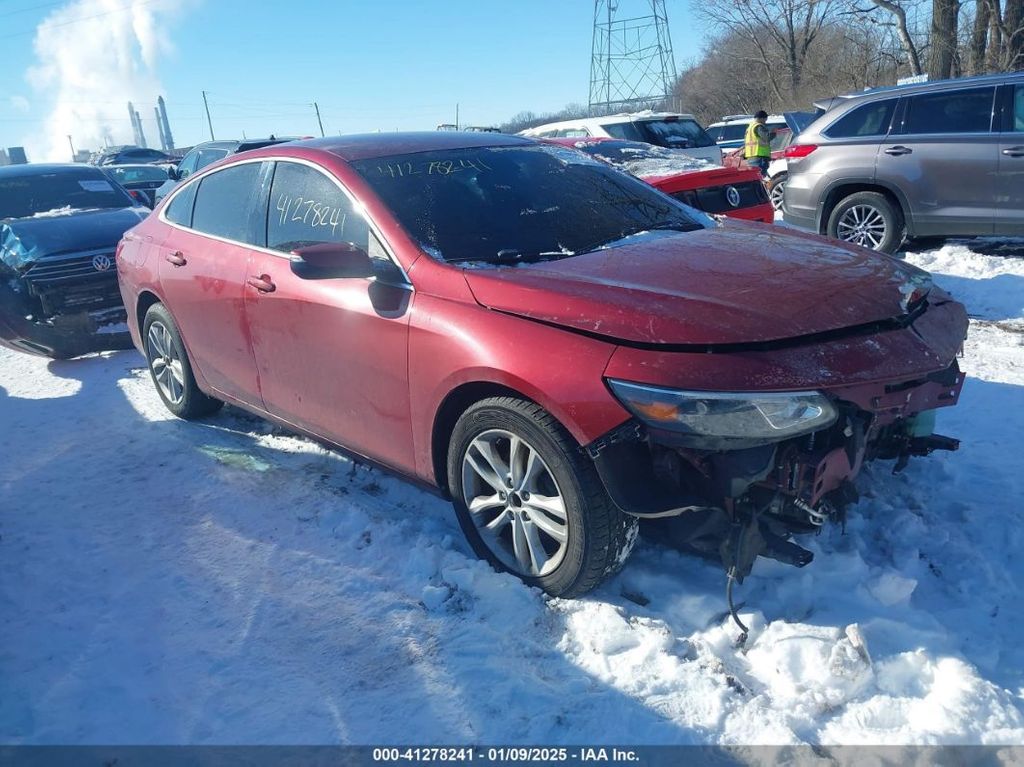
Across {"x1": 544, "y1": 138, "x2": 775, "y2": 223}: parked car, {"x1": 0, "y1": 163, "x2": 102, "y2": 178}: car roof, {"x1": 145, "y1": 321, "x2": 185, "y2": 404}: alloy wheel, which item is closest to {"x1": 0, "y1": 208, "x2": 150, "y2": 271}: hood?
{"x1": 0, "y1": 163, "x2": 102, "y2": 178}: car roof

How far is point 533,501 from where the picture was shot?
281cm

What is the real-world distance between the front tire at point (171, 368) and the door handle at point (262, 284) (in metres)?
1.13

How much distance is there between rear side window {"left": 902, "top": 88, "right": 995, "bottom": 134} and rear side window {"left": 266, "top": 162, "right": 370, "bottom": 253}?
21.4ft

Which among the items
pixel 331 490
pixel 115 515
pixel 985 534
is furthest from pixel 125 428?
pixel 985 534

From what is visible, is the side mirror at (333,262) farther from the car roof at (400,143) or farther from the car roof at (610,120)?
the car roof at (610,120)

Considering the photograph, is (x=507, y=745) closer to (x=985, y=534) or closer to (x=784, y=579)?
(x=784, y=579)

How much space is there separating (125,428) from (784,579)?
4117 millimetres

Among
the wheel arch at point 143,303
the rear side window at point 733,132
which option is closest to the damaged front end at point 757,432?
the wheel arch at point 143,303

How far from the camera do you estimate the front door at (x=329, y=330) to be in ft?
10.3

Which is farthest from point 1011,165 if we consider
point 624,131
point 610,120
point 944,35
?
point 944,35

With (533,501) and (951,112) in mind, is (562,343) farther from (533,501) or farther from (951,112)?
(951,112)

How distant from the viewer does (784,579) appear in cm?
286

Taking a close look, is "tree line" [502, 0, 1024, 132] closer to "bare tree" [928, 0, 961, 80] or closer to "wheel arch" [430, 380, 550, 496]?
"bare tree" [928, 0, 961, 80]

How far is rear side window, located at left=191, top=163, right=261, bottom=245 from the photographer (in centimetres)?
401
